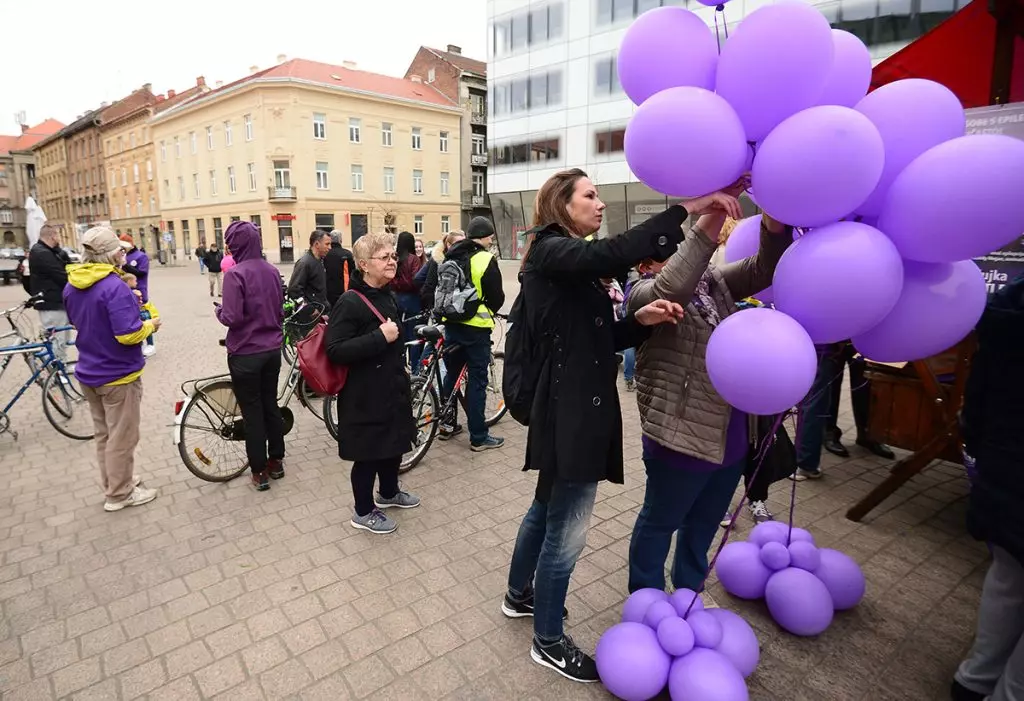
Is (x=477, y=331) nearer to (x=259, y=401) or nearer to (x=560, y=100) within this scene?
(x=259, y=401)

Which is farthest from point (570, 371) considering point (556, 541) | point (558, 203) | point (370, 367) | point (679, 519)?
point (370, 367)

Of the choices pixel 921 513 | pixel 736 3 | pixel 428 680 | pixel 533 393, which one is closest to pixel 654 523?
pixel 533 393

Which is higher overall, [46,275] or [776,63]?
[776,63]

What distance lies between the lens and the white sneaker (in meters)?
4.04

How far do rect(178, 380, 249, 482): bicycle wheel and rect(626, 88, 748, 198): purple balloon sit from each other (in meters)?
3.70

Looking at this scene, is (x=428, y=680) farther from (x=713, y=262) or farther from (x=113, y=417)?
(x=113, y=417)

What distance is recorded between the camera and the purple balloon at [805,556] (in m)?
2.85

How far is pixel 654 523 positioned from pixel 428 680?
1.17m

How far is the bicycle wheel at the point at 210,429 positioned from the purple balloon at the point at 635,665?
3265mm

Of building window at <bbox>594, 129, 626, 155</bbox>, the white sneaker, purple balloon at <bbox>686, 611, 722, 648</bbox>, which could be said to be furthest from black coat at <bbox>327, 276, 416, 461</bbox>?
building window at <bbox>594, 129, 626, 155</bbox>

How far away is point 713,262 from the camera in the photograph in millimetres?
2717

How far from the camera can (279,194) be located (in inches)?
1496

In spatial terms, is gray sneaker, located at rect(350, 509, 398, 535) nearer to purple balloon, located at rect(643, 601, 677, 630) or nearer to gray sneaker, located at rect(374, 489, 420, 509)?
gray sneaker, located at rect(374, 489, 420, 509)

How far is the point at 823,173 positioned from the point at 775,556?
201 cm
